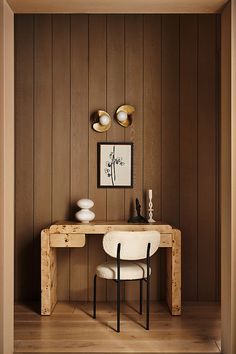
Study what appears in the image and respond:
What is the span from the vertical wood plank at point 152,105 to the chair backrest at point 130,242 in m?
0.98

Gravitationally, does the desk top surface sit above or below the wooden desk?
above

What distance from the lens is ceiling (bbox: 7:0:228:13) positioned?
3148 mm

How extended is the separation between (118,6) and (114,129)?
69.6 inches

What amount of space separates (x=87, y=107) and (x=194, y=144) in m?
1.10

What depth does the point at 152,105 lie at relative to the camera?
16.0 feet

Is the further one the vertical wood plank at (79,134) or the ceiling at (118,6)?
the vertical wood plank at (79,134)

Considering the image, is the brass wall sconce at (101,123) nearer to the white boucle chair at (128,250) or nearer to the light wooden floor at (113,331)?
the white boucle chair at (128,250)

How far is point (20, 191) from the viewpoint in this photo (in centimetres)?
485

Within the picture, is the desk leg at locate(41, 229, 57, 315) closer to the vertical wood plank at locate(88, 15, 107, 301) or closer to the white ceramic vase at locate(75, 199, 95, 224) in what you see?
the white ceramic vase at locate(75, 199, 95, 224)

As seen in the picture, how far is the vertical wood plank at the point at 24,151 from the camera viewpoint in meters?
4.84

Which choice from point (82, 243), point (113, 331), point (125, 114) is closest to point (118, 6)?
point (125, 114)

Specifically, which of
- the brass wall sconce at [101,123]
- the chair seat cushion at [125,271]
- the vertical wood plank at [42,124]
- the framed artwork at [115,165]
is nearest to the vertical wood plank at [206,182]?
the framed artwork at [115,165]

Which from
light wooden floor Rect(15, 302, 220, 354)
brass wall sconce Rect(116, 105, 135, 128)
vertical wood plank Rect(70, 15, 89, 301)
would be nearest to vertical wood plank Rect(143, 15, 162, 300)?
brass wall sconce Rect(116, 105, 135, 128)

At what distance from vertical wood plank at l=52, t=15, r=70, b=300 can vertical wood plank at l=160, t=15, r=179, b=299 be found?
931 mm
